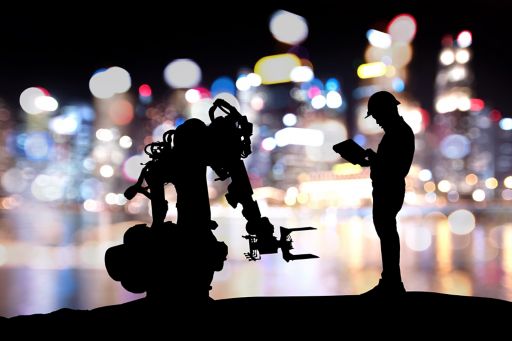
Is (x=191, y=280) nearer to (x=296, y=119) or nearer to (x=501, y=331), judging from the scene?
(x=501, y=331)

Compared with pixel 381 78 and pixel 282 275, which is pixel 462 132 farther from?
pixel 282 275

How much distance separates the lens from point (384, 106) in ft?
17.2

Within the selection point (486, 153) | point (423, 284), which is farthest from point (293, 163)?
point (423, 284)

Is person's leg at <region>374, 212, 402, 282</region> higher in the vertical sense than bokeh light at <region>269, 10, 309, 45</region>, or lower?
lower

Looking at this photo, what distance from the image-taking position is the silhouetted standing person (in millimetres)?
5184

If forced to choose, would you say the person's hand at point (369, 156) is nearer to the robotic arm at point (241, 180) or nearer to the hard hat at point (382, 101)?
the hard hat at point (382, 101)

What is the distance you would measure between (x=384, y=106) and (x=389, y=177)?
2.66 feet

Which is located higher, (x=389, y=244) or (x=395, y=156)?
(x=395, y=156)

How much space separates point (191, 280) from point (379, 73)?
430 ft

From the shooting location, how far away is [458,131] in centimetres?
9800

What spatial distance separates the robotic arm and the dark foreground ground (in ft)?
2.25

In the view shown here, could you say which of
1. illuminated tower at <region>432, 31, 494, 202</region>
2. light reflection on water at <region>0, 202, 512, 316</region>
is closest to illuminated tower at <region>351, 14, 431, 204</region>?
illuminated tower at <region>432, 31, 494, 202</region>

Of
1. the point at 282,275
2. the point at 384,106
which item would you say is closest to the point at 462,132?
the point at 282,275

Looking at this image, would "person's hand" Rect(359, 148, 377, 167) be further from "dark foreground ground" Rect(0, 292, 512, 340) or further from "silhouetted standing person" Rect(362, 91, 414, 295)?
"dark foreground ground" Rect(0, 292, 512, 340)
